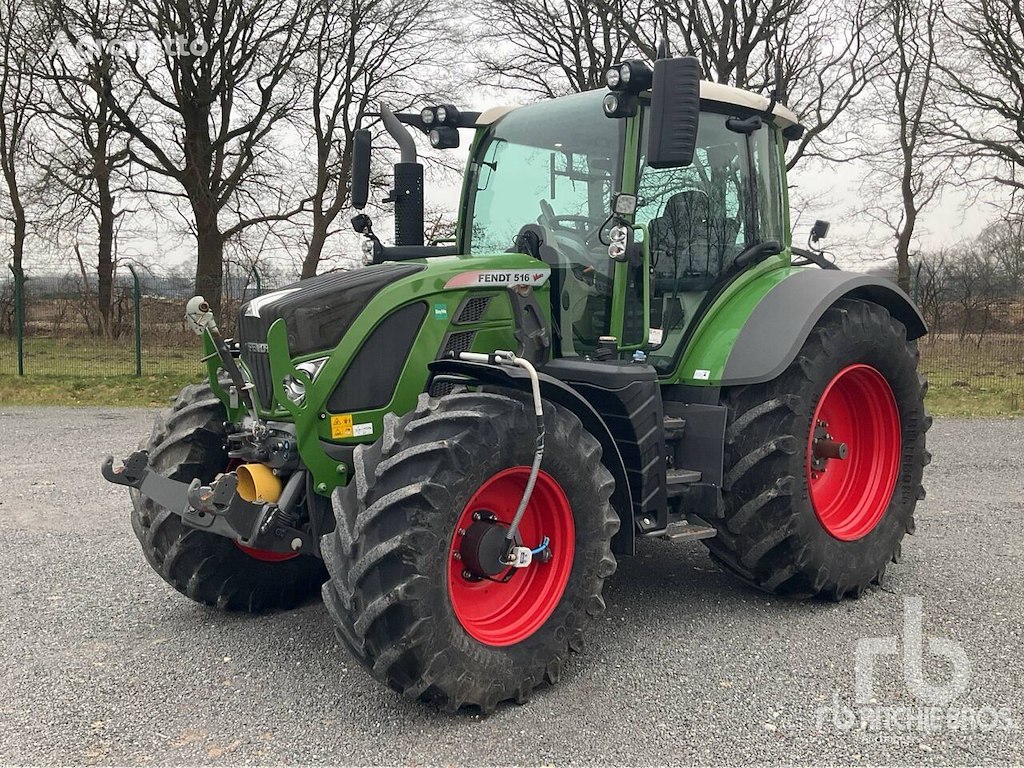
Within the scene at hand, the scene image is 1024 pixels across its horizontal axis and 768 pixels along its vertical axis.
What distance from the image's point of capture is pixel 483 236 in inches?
186

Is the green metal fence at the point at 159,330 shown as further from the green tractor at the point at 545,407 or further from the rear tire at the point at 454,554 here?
the rear tire at the point at 454,554

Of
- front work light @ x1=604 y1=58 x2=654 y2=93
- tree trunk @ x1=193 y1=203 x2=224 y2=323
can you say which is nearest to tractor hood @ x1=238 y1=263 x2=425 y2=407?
front work light @ x1=604 y1=58 x2=654 y2=93

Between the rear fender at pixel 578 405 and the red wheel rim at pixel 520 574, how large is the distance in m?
0.34

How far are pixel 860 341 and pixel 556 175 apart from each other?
5.63 feet

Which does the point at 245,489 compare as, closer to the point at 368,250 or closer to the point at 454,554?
the point at 454,554

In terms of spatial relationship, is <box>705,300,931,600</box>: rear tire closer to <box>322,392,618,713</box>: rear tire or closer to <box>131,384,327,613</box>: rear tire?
<box>322,392,618,713</box>: rear tire

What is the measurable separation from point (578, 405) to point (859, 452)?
207 cm

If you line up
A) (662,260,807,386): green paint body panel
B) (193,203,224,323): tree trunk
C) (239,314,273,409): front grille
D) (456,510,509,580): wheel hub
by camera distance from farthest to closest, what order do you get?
1. (193,203,224,323): tree trunk
2. (662,260,807,386): green paint body panel
3. (239,314,273,409): front grille
4. (456,510,509,580): wheel hub

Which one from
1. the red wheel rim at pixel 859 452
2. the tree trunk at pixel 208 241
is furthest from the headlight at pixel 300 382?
the tree trunk at pixel 208 241

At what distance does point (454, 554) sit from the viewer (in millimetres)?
3395

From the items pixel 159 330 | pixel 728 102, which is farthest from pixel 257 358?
pixel 159 330

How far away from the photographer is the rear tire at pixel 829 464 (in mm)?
4227

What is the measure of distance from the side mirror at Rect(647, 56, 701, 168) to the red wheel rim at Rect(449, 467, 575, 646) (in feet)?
4.40

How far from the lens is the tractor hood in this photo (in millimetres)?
3625
